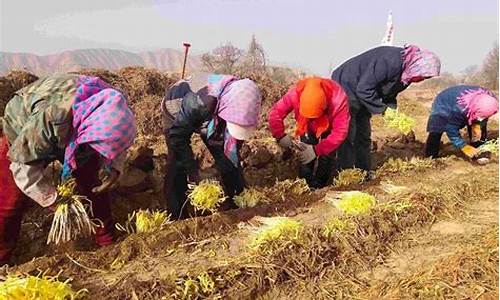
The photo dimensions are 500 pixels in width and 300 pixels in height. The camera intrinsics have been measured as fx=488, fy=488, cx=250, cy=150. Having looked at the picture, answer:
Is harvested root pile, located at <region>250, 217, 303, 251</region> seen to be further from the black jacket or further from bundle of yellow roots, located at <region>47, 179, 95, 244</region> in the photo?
bundle of yellow roots, located at <region>47, 179, 95, 244</region>

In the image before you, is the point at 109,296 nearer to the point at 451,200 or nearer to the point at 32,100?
the point at 32,100

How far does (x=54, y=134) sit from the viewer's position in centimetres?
301

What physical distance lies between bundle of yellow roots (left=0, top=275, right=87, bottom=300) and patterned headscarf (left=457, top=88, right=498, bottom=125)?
5238 mm

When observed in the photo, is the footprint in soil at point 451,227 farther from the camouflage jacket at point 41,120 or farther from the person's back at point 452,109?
the camouflage jacket at point 41,120

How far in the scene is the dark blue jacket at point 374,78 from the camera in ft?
17.5

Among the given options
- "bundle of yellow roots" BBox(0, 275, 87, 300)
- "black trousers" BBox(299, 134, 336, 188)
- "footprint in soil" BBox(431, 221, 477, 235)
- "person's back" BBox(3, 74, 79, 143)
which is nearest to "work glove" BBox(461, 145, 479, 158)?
"black trousers" BBox(299, 134, 336, 188)

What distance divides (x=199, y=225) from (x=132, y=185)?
1404 millimetres

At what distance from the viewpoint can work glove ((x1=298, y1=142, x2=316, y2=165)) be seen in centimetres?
528

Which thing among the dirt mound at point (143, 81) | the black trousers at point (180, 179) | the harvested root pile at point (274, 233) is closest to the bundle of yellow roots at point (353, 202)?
the harvested root pile at point (274, 233)

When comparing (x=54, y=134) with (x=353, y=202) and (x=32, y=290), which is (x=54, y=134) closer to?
(x=32, y=290)

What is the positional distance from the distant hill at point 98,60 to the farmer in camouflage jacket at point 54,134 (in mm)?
7428

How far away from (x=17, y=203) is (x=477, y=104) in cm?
522

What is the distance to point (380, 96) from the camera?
5574 mm

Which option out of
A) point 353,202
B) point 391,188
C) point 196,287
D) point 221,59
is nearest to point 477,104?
point 391,188
